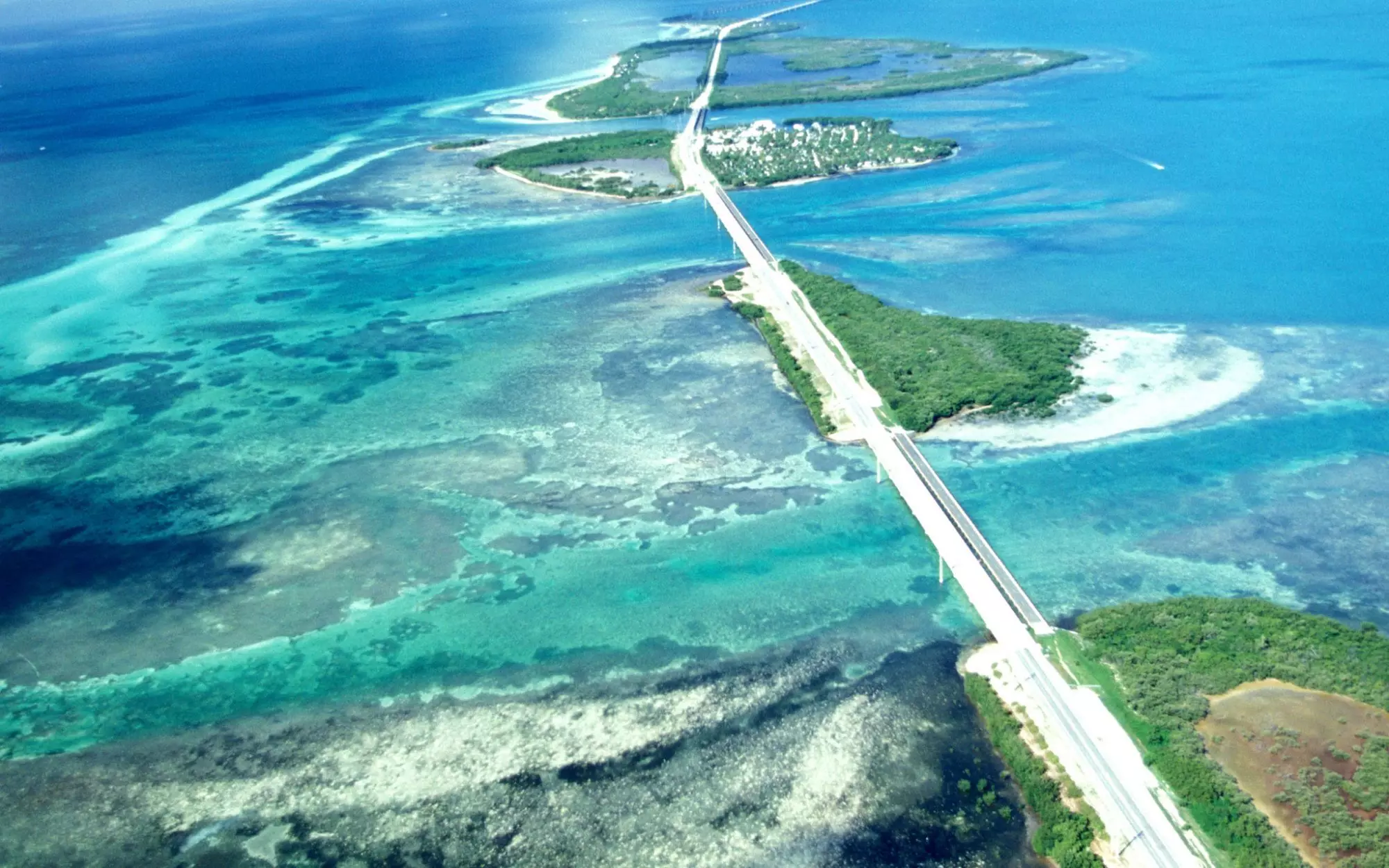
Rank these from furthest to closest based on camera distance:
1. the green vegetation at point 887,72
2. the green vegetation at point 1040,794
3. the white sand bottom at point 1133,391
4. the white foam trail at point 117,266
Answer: the green vegetation at point 887,72, the white foam trail at point 117,266, the white sand bottom at point 1133,391, the green vegetation at point 1040,794

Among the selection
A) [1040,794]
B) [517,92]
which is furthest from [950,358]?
[517,92]

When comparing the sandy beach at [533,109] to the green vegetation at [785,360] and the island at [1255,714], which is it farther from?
the island at [1255,714]

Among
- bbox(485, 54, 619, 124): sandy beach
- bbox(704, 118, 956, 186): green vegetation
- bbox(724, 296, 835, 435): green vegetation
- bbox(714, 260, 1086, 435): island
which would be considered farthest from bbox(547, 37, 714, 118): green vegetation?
bbox(714, 260, 1086, 435): island

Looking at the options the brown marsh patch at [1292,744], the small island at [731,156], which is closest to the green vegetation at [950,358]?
the brown marsh patch at [1292,744]

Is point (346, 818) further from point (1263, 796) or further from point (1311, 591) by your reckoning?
point (1311, 591)

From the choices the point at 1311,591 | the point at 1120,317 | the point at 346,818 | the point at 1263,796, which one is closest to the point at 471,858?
the point at 346,818

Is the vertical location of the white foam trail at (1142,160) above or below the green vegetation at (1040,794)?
above
